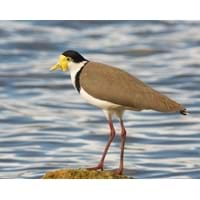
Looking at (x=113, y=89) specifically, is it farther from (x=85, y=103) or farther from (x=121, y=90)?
(x=85, y=103)

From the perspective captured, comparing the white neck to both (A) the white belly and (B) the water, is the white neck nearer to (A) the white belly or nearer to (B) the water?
(A) the white belly

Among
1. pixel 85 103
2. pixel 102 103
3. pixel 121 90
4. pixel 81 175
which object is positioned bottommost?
pixel 85 103

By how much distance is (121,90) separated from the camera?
9.80 m

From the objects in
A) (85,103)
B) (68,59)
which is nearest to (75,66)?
(68,59)

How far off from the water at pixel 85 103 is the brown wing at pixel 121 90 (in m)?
2.73

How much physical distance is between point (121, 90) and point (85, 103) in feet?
26.7

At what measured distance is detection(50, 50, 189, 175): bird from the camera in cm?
977

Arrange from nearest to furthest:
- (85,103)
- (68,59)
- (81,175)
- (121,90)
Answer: (81,175) → (121,90) → (68,59) → (85,103)

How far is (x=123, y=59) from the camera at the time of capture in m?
20.2

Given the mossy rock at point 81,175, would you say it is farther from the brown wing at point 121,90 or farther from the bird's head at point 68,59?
the bird's head at point 68,59

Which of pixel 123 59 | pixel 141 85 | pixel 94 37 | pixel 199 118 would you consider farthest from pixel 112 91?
pixel 94 37

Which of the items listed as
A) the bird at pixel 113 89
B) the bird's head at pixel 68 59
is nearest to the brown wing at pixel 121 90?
the bird at pixel 113 89

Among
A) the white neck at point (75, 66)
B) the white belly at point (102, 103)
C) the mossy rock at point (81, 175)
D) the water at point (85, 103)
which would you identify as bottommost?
the water at point (85, 103)

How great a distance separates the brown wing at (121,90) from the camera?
9.77 m
